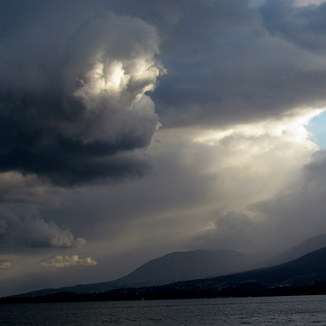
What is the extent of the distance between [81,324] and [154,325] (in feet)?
115

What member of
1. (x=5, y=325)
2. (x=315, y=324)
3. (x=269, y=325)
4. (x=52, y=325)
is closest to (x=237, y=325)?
(x=269, y=325)

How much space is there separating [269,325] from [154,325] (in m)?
36.7

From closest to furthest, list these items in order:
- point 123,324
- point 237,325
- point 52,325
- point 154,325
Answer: point 237,325, point 154,325, point 123,324, point 52,325

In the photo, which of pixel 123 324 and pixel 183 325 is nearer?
pixel 183 325

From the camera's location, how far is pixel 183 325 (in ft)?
494

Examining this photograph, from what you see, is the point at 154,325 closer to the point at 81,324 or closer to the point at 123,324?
the point at 123,324

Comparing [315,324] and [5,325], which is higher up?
[5,325]

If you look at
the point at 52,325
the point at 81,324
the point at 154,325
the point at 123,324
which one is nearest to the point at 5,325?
the point at 52,325

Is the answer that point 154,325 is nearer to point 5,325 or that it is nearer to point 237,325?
point 237,325

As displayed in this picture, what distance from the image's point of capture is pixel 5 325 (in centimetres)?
18775

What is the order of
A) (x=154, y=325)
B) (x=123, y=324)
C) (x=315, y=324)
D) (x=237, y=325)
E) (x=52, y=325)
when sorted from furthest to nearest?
(x=52, y=325) < (x=123, y=324) < (x=154, y=325) < (x=237, y=325) < (x=315, y=324)

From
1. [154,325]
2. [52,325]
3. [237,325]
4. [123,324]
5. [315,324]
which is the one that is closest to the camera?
[315,324]

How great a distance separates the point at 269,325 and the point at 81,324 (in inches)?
2803

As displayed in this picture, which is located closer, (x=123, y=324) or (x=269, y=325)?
(x=269, y=325)
